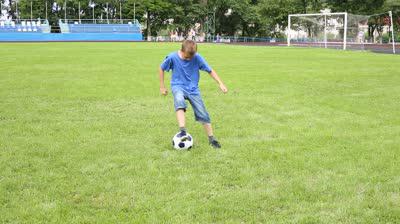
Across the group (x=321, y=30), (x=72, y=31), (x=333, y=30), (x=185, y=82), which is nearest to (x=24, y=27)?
Result: (x=72, y=31)

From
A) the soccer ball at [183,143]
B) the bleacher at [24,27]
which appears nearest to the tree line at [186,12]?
the bleacher at [24,27]

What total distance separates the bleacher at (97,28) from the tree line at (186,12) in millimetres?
4396

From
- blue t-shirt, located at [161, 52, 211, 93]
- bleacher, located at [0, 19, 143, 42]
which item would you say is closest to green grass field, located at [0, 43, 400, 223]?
blue t-shirt, located at [161, 52, 211, 93]

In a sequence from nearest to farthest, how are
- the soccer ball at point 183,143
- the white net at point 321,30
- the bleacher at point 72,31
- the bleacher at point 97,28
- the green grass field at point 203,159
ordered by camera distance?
the green grass field at point 203,159 < the soccer ball at point 183,143 < the white net at point 321,30 < the bleacher at point 72,31 < the bleacher at point 97,28

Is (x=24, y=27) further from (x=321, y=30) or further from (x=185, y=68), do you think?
(x=185, y=68)

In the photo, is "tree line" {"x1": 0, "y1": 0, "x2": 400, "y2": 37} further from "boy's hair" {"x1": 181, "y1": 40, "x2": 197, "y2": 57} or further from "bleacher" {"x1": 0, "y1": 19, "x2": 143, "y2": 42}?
"boy's hair" {"x1": 181, "y1": 40, "x2": 197, "y2": 57}

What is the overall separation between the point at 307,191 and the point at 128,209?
1849 mm

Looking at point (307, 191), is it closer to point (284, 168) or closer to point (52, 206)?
point (284, 168)

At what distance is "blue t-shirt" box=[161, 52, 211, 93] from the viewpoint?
7082 millimetres

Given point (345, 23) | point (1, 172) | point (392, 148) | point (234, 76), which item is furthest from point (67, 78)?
point (345, 23)

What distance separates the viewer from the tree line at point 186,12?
68812 mm

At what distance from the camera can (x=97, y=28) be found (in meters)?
64.8

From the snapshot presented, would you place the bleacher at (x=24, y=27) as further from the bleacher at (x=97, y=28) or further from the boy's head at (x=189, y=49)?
the boy's head at (x=189, y=49)

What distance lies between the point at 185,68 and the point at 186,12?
6934 cm
